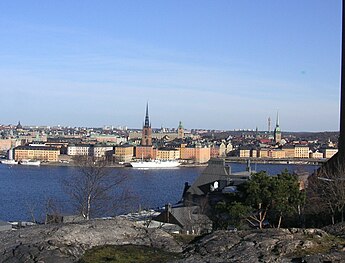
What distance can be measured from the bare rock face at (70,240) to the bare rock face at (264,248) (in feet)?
0.67

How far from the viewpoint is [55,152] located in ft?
148

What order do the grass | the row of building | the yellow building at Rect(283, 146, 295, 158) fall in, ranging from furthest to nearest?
the yellow building at Rect(283, 146, 295, 158)
the row of building
the grass

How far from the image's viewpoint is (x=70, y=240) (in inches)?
105

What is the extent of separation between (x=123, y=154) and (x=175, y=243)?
42791 mm

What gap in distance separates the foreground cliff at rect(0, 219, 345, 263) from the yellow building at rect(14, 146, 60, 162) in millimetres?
42214

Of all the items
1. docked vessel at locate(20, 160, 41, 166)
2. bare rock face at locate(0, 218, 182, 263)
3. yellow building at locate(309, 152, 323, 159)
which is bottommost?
docked vessel at locate(20, 160, 41, 166)

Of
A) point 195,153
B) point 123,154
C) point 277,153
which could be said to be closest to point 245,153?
point 277,153

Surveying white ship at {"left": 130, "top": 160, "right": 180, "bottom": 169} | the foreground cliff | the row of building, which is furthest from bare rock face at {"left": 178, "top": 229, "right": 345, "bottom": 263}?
the row of building

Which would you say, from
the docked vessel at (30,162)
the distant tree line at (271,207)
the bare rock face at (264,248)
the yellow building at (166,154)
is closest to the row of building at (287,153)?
the yellow building at (166,154)

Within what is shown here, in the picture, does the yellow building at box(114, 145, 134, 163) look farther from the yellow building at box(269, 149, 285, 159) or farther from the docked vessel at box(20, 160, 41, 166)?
the yellow building at box(269, 149, 285, 159)

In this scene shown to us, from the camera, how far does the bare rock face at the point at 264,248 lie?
7.69 feet

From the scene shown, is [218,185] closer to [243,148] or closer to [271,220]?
[271,220]

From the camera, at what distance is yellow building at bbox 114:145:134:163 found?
4381 cm

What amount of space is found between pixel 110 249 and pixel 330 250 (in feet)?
3.12
